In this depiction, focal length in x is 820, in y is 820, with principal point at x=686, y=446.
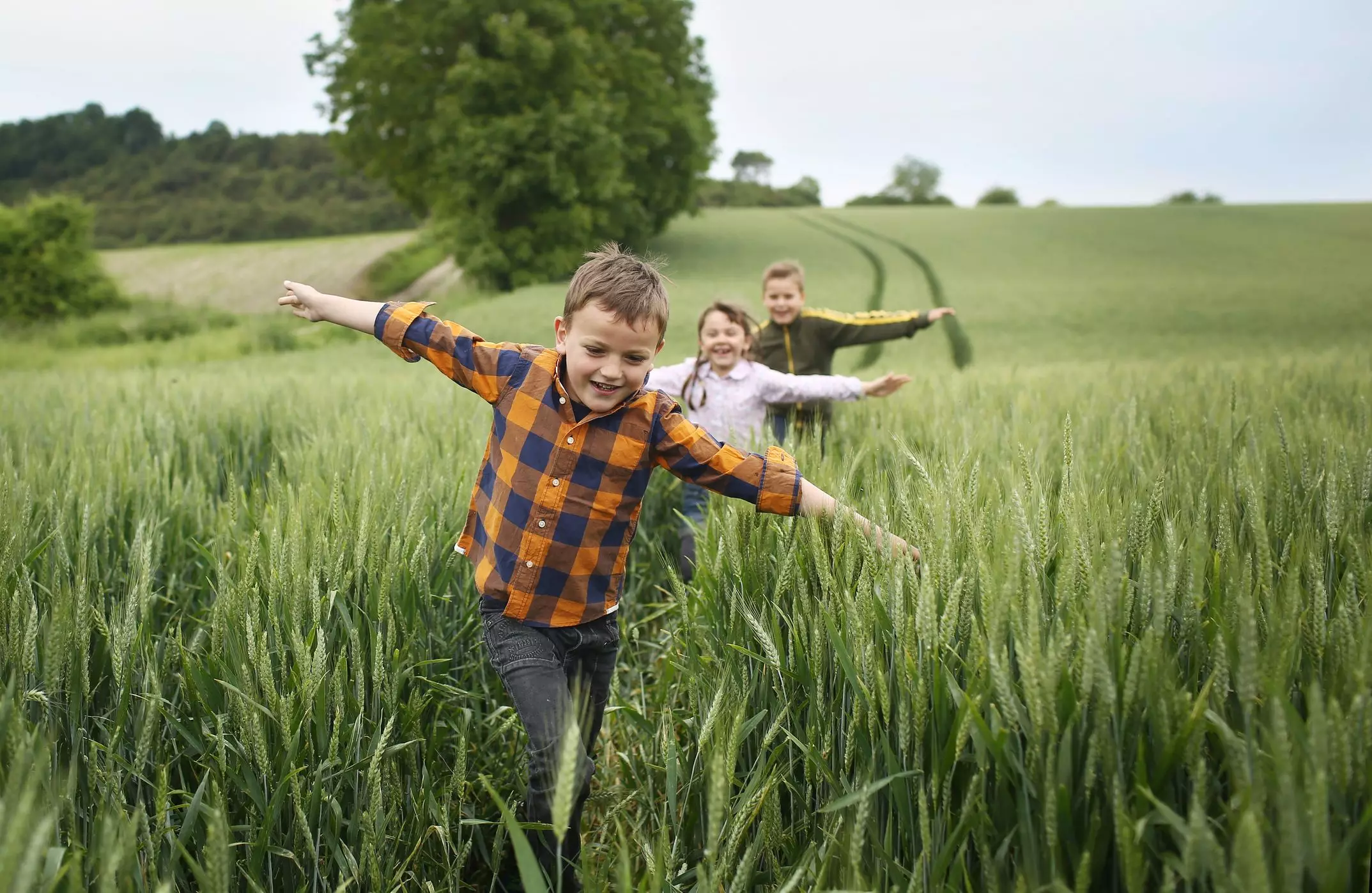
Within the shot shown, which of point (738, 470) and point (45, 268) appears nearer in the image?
point (738, 470)

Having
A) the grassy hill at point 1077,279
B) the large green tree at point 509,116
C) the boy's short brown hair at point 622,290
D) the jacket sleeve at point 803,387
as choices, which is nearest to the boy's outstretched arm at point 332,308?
the boy's short brown hair at point 622,290

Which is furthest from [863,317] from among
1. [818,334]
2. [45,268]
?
[45,268]

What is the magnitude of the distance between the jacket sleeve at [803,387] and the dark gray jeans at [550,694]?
1776 mm

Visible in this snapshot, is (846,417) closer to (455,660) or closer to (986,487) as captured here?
(986,487)

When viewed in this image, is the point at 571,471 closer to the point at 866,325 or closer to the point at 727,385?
the point at 727,385

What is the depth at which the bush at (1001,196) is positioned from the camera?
5944 centimetres

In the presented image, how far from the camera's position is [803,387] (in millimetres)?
3486

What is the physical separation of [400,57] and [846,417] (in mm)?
20839

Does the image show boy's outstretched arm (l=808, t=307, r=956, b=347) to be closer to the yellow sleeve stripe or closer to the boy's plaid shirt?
the yellow sleeve stripe

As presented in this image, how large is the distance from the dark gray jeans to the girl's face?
1801 mm

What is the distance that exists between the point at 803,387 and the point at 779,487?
1771 mm

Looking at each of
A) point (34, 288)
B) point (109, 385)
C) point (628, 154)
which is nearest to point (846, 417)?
point (109, 385)

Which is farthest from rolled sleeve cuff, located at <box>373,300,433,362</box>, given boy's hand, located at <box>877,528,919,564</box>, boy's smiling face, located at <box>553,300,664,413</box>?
boy's hand, located at <box>877,528,919,564</box>

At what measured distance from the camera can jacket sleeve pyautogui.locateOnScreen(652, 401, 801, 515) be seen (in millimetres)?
1775
